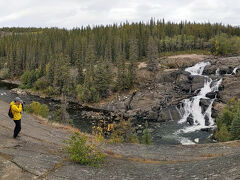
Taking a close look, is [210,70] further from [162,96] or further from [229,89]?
[162,96]

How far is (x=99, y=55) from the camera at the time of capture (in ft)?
366

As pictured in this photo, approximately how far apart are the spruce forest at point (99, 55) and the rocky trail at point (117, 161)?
59493mm

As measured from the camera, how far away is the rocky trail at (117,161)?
8.79m

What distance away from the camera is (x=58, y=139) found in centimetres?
1421

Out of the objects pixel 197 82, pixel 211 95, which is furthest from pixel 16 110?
pixel 197 82

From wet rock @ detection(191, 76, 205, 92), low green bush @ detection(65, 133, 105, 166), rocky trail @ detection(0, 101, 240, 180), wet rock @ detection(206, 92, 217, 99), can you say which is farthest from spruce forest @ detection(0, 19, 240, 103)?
low green bush @ detection(65, 133, 105, 166)

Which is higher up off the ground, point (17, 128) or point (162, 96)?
point (17, 128)

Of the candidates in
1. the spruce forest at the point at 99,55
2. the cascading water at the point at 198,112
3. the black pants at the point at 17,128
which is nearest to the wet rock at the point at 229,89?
the cascading water at the point at 198,112

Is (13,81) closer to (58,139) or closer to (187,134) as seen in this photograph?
(187,134)

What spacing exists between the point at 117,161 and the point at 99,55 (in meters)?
103

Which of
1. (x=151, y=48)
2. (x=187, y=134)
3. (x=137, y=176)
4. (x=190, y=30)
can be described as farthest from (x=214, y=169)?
(x=190, y=30)

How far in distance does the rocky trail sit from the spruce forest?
195ft

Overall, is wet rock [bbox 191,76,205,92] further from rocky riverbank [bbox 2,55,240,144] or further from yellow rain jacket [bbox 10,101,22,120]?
yellow rain jacket [bbox 10,101,22,120]

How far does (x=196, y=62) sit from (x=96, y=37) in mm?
53584
